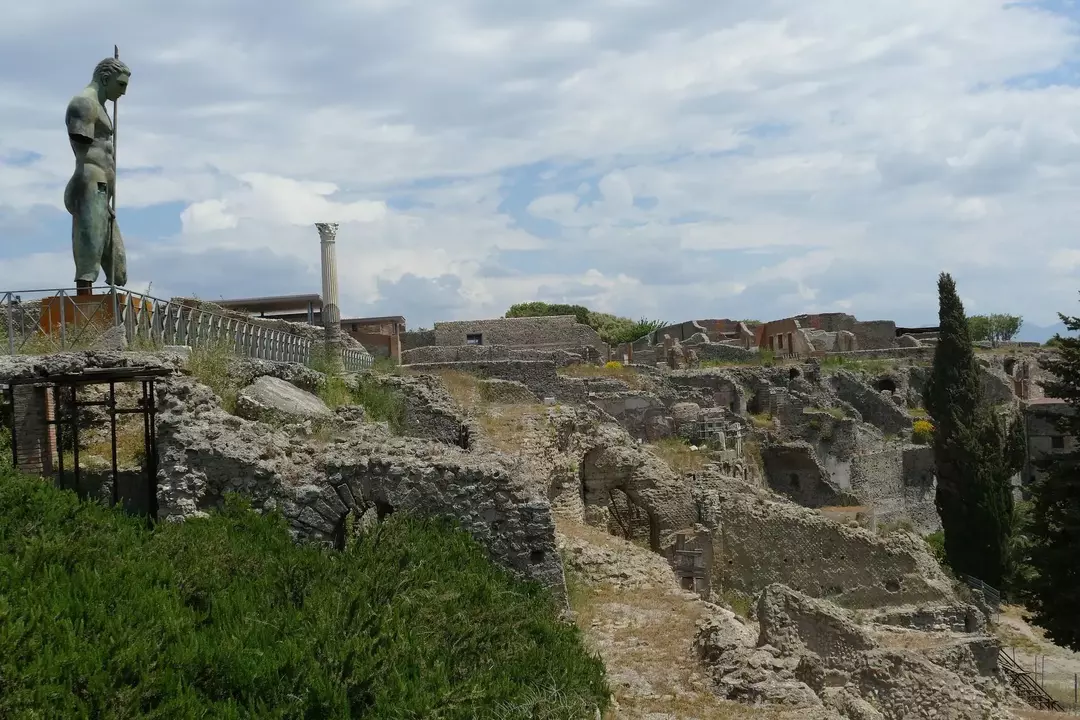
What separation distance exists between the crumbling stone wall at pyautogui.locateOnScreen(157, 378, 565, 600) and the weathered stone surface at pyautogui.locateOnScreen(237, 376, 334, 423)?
187 centimetres

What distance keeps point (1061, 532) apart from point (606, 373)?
15854mm

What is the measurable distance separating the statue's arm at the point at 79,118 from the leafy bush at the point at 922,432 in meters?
29.8

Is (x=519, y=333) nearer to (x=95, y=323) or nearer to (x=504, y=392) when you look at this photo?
(x=504, y=392)

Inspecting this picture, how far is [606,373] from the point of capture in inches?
1251

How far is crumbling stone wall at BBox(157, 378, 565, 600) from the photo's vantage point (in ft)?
28.8

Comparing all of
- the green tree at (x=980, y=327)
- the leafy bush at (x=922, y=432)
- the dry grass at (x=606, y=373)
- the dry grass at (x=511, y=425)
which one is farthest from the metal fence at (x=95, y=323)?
the green tree at (x=980, y=327)

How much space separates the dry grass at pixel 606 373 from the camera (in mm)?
30312

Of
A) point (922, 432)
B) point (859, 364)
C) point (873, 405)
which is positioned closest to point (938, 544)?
point (922, 432)

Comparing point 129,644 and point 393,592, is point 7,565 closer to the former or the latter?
point 129,644

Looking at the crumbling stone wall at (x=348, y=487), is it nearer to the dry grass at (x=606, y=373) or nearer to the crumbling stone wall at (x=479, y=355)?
the dry grass at (x=606, y=373)

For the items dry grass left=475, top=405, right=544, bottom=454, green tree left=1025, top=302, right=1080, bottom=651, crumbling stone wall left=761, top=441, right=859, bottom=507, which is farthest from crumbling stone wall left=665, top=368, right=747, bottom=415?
dry grass left=475, top=405, right=544, bottom=454

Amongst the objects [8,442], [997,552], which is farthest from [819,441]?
[8,442]

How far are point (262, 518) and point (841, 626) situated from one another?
5.62 meters

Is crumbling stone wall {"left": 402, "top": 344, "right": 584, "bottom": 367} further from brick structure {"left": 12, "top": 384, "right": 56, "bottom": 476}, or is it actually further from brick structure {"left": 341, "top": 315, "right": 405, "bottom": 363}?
brick structure {"left": 12, "top": 384, "right": 56, "bottom": 476}
